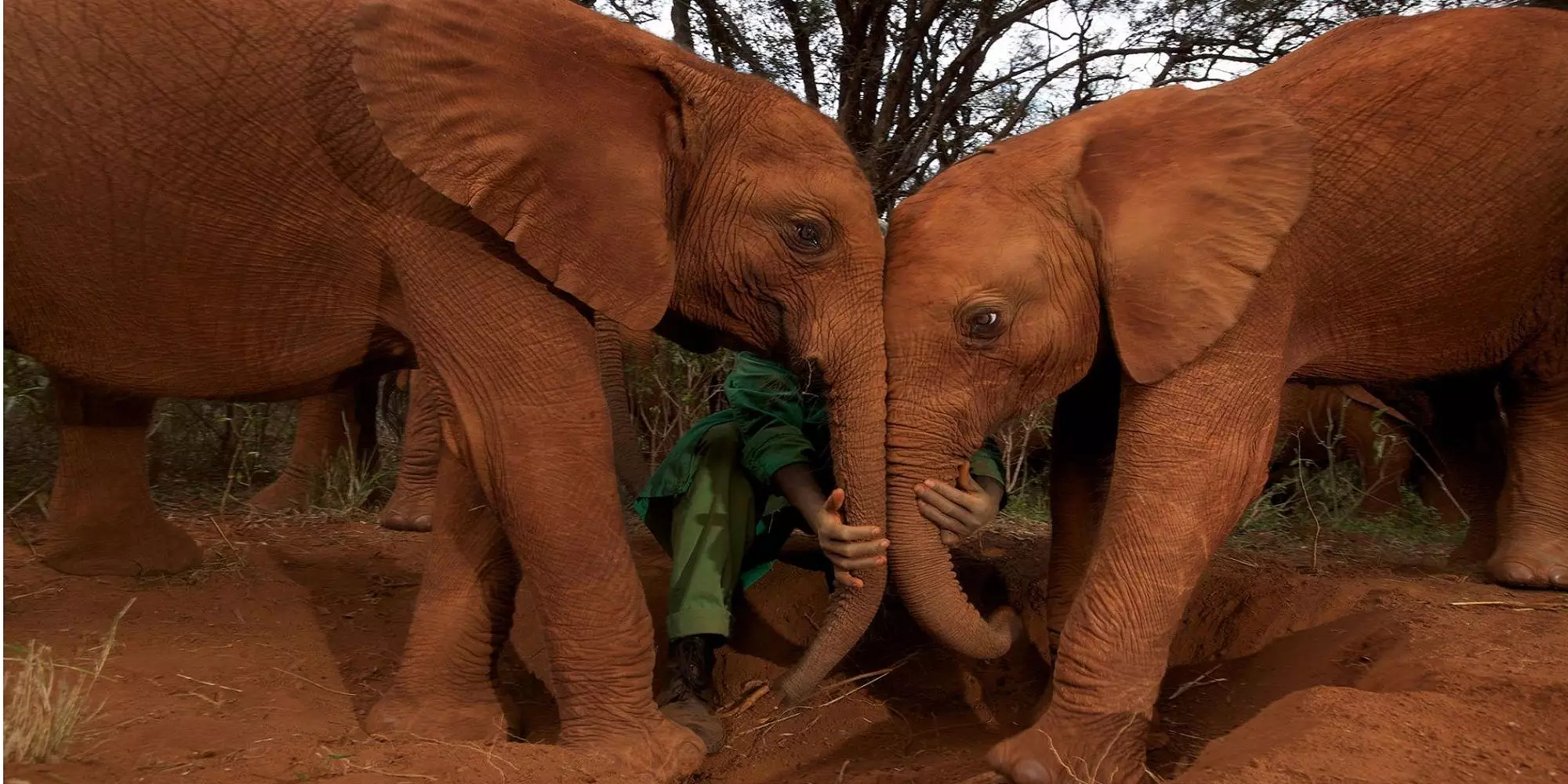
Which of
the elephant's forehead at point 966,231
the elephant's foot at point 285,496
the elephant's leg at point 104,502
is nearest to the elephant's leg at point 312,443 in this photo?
the elephant's foot at point 285,496

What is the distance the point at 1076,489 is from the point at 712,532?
132cm

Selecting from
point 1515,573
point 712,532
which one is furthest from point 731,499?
point 1515,573

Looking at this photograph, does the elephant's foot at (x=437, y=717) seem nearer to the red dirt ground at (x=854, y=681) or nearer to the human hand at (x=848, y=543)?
the red dirt ground at (x=854, y=681)

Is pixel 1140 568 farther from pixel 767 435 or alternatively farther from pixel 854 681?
pixel 854 681

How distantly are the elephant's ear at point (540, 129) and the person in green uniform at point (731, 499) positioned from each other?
698mm

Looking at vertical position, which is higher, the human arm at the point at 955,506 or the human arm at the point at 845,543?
the human arm at the point at 955,506

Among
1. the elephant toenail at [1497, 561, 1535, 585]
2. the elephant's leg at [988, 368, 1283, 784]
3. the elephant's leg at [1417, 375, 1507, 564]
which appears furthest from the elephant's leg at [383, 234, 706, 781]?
the elephant's leg at [1417, 375, 1507, 564]

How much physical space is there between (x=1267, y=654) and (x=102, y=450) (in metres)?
4.09

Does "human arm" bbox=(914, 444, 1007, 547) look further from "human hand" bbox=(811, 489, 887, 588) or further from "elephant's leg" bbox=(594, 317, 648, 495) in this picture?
"elephant's leg" bbox=(594, 317, 648, 495)

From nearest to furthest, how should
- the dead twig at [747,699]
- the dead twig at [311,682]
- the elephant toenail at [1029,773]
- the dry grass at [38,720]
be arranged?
the dry grass at [38,720], the elephant toenail at [1029,773], the dead twig at [311,682], the dead twig at [747,699]

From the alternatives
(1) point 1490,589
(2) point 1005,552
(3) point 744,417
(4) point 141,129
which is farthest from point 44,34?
(1) point 1490,589

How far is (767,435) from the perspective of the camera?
393 cm

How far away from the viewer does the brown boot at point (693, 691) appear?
381 cm

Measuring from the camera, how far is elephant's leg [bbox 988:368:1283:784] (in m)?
3.30
